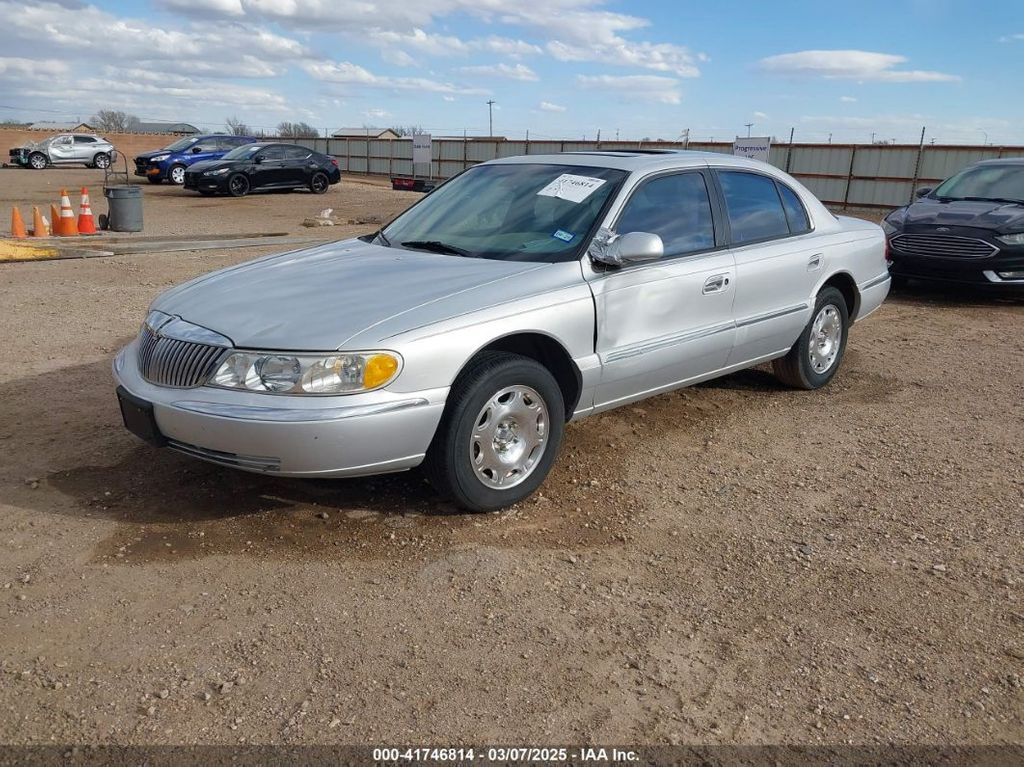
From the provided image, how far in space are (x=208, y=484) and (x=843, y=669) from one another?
2.98 meters

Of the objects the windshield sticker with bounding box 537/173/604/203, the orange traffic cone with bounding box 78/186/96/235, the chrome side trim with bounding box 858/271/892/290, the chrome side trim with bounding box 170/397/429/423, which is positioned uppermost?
the windshield sticker with bounding box 537/173/604/203

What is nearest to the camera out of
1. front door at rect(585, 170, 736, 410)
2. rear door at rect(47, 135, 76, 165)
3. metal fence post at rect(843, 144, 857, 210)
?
front door at rect(585, 170, 736, 410)

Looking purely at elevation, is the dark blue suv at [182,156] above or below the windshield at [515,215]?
below

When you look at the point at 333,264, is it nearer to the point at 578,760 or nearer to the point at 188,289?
the point at 188,289

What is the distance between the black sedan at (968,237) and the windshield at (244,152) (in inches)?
770

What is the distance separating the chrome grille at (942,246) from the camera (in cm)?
938

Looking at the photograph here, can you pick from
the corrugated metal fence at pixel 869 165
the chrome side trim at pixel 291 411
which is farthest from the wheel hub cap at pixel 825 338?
the corrugated metal fence at pixel 869 165

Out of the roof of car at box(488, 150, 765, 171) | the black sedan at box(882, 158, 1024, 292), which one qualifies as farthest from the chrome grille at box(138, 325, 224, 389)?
the black sedan at box(882, 158, 1024, 292)

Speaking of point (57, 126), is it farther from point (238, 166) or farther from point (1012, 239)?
point (1012, 239)

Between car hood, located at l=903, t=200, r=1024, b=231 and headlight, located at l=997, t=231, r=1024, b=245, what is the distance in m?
0.09

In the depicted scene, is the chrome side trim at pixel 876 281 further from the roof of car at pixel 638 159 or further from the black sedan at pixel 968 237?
the black sedan at pixel 968 237

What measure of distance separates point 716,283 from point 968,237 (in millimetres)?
5900

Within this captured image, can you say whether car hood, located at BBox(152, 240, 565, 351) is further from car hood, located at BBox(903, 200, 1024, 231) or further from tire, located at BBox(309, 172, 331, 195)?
tire, located at BBox(309, 172, 331, 195)

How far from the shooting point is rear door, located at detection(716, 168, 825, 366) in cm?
522
